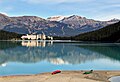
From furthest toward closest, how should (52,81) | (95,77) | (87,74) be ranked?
(87,74) < (95,77) < (52,81)

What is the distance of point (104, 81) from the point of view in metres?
40.9

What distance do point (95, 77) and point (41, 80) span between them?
909 centimetres

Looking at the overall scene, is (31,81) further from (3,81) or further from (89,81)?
(89,81)

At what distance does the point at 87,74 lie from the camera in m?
46.9

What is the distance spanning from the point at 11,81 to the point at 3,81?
1323 millimetres

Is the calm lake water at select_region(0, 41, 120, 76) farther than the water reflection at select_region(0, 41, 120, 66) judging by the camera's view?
No

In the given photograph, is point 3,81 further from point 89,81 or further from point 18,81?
point 89,81

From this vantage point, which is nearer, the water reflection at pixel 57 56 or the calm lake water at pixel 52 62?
the calm lake water at pixel 52 62

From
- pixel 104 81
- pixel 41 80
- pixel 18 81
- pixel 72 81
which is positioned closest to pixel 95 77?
pixel 104 81

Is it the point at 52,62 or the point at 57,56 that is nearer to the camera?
the point at 52,62

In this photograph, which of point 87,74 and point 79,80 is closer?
point 79,80

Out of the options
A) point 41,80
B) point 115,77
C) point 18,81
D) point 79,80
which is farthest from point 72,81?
point 115,77

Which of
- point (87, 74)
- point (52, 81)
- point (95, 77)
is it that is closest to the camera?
point (52, 81)

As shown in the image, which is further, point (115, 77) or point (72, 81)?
point (115, 77)
